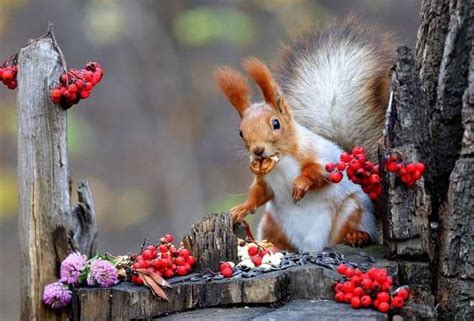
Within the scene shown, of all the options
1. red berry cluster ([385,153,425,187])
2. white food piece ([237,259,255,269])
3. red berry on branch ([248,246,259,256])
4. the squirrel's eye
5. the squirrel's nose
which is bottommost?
white food piece ([237,259,255,269])

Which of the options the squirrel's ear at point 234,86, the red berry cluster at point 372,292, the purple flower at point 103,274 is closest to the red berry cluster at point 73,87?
the squirrel's ear at point 234,86

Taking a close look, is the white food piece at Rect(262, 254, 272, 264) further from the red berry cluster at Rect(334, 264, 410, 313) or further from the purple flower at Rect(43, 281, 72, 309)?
the purple flower at Rect(43, 281, 72, 309)

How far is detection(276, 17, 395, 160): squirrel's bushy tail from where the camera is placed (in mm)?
2678

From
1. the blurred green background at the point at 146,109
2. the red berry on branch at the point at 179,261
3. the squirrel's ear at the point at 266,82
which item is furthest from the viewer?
the blurred green background at the point at 146,109

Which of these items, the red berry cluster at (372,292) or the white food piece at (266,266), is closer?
the red berry cluster at (372,292)

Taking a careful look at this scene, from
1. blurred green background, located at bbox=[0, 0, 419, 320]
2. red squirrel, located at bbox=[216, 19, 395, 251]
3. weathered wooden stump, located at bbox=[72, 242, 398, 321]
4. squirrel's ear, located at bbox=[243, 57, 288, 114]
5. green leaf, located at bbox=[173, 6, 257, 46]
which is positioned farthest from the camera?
blurred green background, located at bbox=[0, 0, 419, 320]

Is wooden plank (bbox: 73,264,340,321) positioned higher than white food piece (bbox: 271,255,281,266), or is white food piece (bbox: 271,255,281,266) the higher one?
white food piece (bbox: 271,255,281,266)

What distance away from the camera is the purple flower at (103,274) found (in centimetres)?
223

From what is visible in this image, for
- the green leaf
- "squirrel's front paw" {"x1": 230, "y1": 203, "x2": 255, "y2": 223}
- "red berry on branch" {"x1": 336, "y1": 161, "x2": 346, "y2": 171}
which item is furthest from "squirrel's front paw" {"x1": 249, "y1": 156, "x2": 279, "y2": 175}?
the green leaf

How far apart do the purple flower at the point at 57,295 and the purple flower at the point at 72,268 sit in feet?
0.06

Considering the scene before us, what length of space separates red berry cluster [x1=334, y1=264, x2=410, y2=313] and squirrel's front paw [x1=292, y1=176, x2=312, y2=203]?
0.34 m

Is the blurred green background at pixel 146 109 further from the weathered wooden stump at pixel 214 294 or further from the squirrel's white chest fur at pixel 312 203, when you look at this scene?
the weathered wooden stump at pixel 214 294

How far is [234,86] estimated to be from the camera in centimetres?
245

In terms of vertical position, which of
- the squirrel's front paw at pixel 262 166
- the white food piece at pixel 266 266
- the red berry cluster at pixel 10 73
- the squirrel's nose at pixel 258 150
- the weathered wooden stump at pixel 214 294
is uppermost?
the red berry cluster at pixel 10 73
